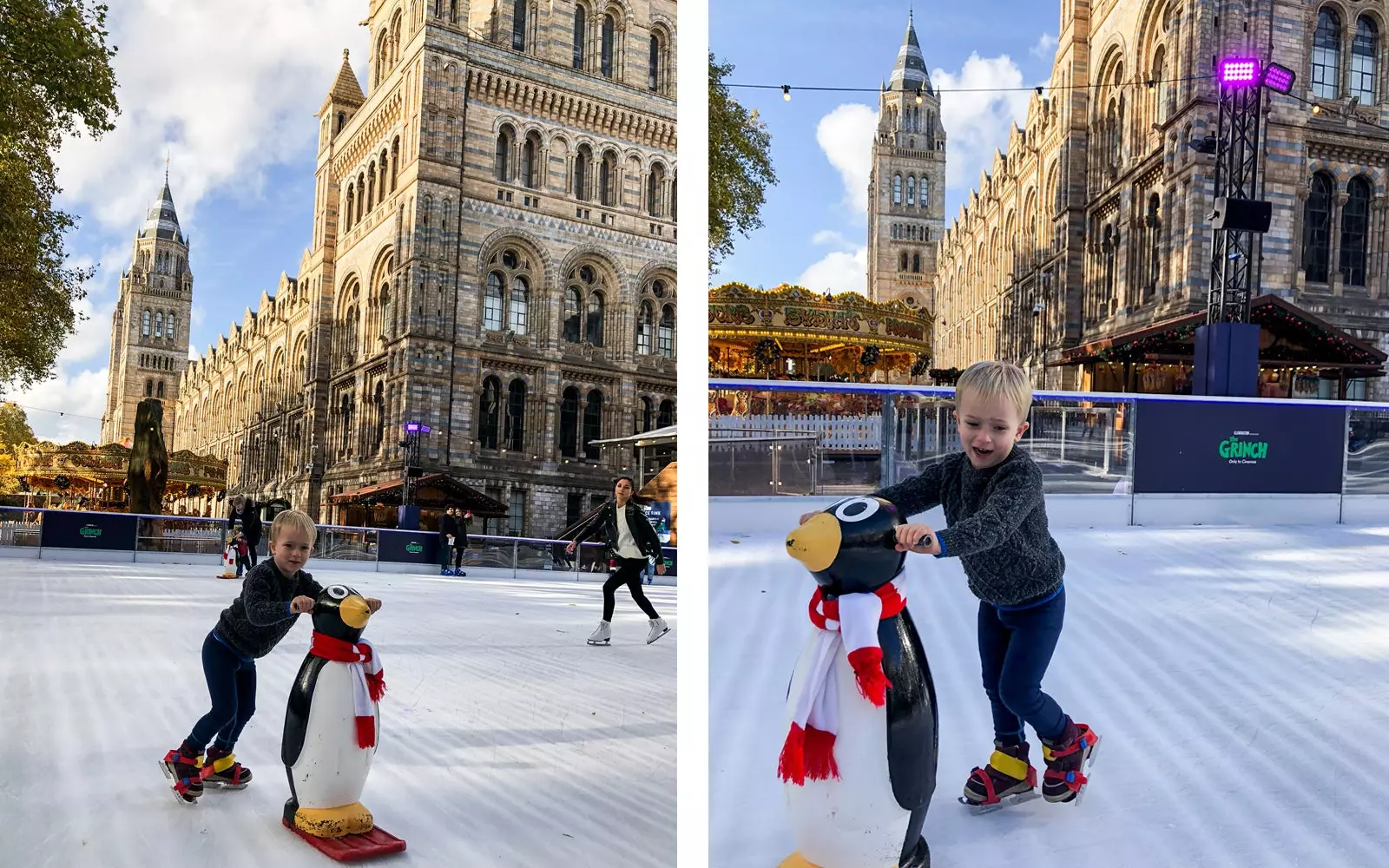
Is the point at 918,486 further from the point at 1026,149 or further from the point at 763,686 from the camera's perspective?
the point at 1026,149

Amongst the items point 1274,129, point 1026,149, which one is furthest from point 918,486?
point 1026,149

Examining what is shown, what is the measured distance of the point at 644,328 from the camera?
356 centimetres

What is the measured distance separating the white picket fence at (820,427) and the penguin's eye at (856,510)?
272 cm

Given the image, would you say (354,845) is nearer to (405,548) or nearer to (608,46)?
(405,548)

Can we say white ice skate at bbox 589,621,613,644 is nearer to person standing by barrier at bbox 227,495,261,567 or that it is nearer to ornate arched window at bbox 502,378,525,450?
ornate arched window at bbox 502,378,525,450

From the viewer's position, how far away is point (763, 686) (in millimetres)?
2188

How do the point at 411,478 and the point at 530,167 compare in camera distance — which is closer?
the point at 411,478

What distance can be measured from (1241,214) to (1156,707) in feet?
27.9

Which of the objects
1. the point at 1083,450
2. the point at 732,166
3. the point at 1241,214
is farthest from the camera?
the point at 732,166

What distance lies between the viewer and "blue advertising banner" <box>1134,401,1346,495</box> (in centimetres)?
440

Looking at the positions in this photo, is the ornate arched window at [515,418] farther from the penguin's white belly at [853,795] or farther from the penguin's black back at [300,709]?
the penguin's white belly at [853,795]

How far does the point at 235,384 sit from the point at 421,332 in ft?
2.41

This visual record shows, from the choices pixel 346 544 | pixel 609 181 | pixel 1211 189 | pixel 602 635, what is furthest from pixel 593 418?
pixel 1211 189

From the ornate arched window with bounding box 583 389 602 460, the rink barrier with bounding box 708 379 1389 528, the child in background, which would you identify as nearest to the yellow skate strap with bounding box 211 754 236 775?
the child in background
